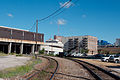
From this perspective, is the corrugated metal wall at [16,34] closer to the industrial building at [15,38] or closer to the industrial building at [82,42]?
the industrial building at [15,38]

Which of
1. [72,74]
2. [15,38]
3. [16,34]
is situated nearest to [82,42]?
[16,34]

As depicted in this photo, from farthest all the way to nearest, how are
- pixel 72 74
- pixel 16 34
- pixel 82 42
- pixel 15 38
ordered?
pixel 82 42 → pixel 16 34 → pixel 15 38 → pixel 72 74

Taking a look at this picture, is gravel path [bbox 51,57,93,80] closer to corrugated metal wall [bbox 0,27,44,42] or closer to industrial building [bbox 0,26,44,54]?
industrial building [bbox 0,26,44,54]

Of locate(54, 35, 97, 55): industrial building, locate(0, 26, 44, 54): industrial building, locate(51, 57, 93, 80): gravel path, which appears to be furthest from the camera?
locate(54, 35, 97, 55): industrial building

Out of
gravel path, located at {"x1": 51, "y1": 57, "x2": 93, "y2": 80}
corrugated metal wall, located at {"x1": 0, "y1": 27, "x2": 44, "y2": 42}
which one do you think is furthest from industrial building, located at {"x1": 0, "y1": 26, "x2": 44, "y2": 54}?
gravel path, located at {"x1": 51, "y1": 57, "x2": 93, "y2": 80}

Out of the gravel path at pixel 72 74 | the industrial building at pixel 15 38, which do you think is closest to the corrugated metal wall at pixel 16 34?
the industrial building at pixel 15 38

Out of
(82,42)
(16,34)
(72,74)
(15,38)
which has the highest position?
(16,34)

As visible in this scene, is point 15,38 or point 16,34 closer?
point 15,38

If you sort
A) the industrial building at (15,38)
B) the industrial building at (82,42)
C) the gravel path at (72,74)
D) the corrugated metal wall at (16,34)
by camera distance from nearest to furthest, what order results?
1. the gravel path at (72,74)
2. the corrugated metal wall at (16,34)
3. the industrial building at (15,38)
4. the industrial building at (82,42)

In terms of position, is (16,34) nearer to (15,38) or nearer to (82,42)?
(15,38)

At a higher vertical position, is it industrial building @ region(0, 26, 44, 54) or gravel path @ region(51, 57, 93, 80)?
industrial building @ region(0, 26, 44, 54)

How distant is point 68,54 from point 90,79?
50484 millimetres

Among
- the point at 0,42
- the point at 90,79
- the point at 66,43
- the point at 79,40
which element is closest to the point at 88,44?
the point at 79,40

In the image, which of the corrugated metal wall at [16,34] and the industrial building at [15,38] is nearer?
the corrugated metal wall at [16,34]
